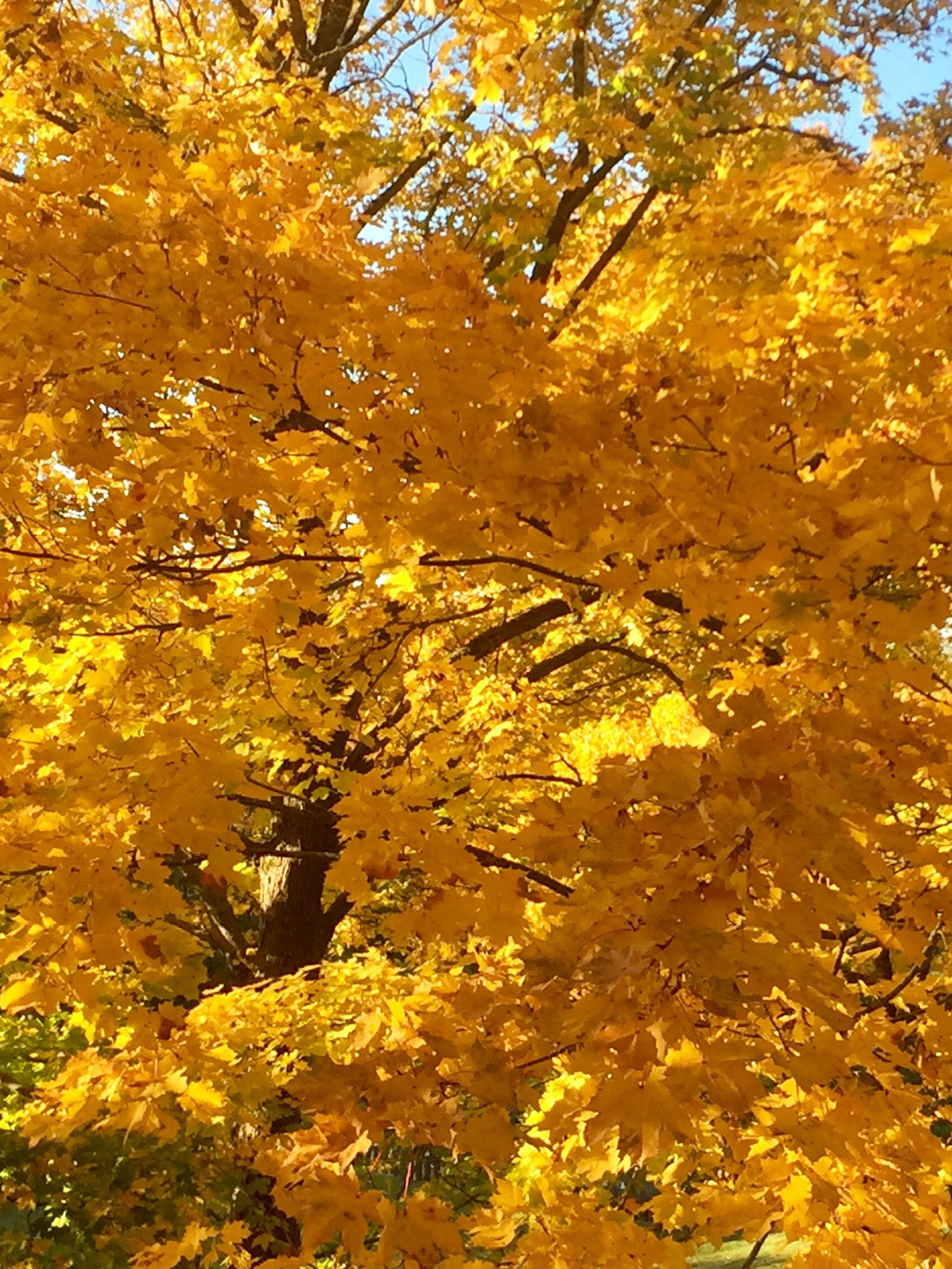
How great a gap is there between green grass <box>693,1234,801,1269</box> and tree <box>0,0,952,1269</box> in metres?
12.9

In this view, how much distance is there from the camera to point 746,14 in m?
4.04

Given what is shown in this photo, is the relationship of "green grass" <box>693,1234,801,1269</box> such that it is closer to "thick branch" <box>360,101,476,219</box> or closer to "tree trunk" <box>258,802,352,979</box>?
"tree trunk" <box>258,802,352,979</box>

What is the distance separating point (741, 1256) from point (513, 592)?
16.7 metres

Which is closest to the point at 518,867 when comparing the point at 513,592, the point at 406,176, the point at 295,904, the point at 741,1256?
the point at 513,592

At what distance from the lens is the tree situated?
6.16 feet

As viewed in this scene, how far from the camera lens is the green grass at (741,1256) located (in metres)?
14.0

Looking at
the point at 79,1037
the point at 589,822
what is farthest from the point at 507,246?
the point at 79,1037

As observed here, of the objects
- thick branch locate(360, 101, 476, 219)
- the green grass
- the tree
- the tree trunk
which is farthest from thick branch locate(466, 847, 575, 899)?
the green grass

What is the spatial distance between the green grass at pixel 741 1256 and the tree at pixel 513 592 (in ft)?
42.4

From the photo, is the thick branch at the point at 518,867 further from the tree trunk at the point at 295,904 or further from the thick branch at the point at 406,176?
the thick branch at the point at 406,176

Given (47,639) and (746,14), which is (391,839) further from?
(746,14)

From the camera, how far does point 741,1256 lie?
15.8 metres

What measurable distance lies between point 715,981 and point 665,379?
5.04ft

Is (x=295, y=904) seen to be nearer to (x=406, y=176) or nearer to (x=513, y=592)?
(x=513, y=592)
